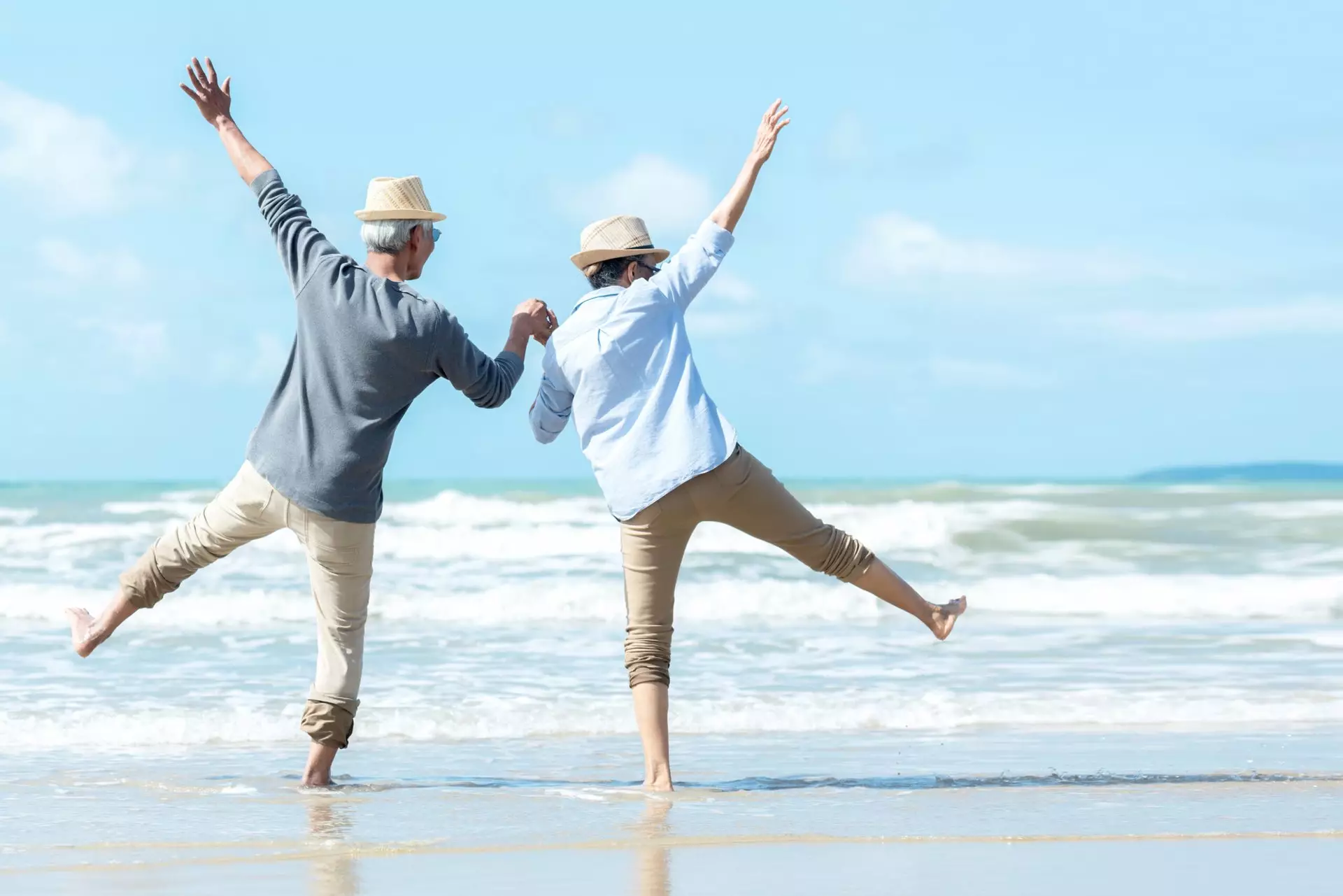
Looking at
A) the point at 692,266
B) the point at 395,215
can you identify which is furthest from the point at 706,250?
the point at 395,215

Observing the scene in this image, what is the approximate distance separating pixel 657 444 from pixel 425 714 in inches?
97.6

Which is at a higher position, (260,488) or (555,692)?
(260,488)

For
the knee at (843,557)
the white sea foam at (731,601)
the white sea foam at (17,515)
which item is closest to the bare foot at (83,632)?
the knee at (843,557)

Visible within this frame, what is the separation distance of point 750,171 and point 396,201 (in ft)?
3.61

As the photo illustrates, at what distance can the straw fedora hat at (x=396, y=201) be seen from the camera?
4477 millimetres

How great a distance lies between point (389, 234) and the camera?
4.51m

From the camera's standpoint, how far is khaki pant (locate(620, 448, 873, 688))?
14.6 feet

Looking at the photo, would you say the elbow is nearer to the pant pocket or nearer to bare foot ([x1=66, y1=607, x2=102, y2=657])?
the pant pocket

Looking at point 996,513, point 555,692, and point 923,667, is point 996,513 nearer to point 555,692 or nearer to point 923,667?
point 923,667

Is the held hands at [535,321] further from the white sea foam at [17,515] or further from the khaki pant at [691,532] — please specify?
the white sea foam at [17,515]

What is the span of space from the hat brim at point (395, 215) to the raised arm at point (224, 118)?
361 mm

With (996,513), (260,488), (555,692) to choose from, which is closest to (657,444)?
(260,488)

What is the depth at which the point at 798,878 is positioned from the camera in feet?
11.6

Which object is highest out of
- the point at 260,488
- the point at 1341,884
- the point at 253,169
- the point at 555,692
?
the point at 253,169
